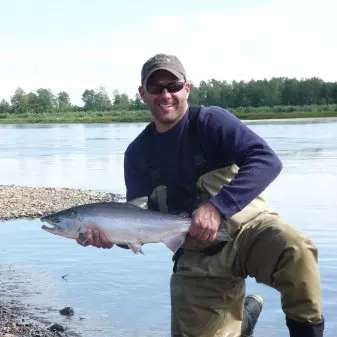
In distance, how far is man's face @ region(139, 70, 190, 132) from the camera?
563cm

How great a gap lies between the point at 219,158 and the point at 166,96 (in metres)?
0.64

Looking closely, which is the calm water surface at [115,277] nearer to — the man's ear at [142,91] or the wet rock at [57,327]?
the wet rock at [57,327]

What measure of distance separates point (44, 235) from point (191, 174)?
31.0 ft

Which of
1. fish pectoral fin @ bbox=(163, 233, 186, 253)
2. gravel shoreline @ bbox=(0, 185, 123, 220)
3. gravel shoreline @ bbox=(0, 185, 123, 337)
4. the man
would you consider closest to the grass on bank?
gravel shoreline @ bbox=(0, 185, 123, 220)

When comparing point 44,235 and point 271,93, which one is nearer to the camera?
point 44,235

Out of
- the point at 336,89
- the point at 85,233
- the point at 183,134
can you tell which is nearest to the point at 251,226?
the point at 183,134

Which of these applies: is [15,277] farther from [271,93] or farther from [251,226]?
[271,93]

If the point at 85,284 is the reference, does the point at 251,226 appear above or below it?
above

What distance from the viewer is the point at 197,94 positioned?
13412 cm

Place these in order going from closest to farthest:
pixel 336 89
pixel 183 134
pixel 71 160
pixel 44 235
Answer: pixel 183 134
pixel 44 235
pixel 71 160
pixel 336 89

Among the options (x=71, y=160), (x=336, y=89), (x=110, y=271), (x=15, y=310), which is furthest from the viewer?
(x=336, y=89)

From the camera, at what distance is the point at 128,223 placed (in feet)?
17.6

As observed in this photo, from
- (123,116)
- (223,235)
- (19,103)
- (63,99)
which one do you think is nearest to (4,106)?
(19,103)

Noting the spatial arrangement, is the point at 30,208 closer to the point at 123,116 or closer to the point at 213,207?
the point at 213,207
